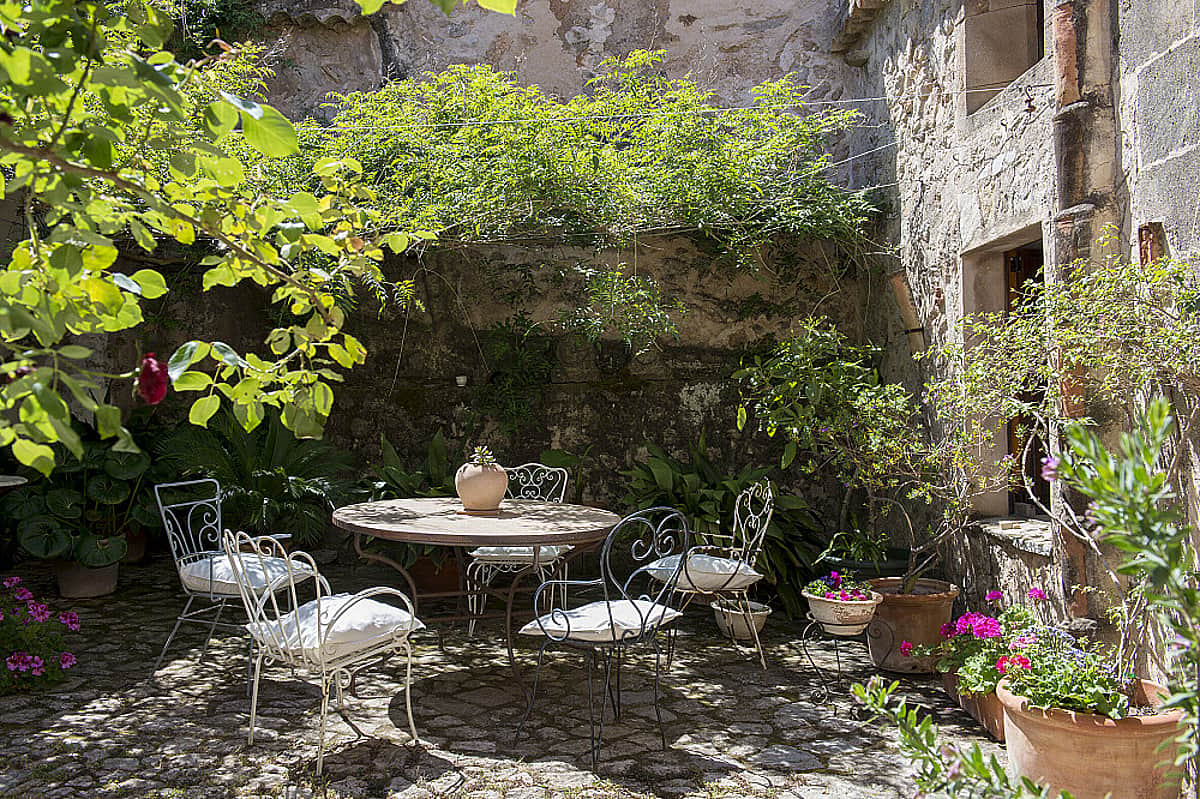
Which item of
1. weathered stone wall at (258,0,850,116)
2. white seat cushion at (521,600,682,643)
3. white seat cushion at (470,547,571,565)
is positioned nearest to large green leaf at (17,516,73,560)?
white seat cushion at (470,547,571,565)

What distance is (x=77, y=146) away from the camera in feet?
4.60

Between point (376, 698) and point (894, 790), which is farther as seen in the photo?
point (376, 698)

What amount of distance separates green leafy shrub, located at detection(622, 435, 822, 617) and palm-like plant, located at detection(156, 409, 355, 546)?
6.52 feet

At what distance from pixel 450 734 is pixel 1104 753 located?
2.28 m

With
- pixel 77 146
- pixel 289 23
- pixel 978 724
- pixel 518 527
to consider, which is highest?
pixel 289 23

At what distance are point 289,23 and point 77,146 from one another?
7.15m

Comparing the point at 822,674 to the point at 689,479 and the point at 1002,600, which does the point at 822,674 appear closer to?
the point at 1002,600

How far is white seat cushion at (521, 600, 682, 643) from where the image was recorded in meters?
3.61

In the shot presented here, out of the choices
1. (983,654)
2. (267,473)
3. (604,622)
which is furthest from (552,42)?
(983,654)

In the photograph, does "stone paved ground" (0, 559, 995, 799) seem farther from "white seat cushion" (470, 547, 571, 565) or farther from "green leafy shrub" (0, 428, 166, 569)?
"green leafy shrub" (0, 428, 166, 569)

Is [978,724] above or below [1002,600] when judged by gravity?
below

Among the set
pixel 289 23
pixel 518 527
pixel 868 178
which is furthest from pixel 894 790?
pixel 289 23

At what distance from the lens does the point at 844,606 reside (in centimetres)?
438

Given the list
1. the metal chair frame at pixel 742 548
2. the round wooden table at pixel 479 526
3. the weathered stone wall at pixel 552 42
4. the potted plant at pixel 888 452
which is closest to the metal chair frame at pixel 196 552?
the round wooden table at pixel 479 526
